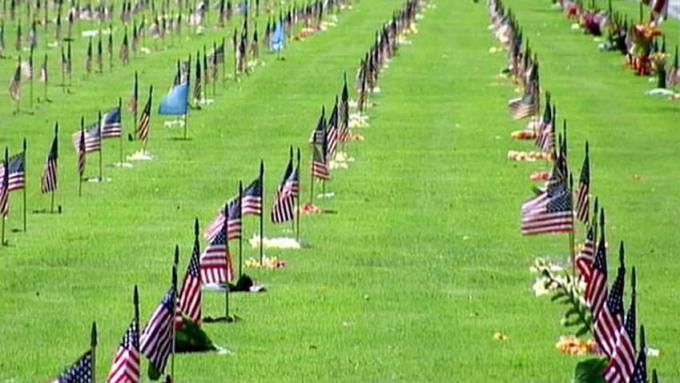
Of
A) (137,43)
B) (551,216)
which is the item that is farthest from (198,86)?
(551,216)

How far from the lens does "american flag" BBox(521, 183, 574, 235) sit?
80.2ft

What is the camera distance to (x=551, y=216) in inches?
969

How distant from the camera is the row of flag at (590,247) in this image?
Result: 52.2 ft

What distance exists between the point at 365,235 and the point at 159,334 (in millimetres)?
12389

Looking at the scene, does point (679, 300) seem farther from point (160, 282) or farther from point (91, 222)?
point (91, 222)

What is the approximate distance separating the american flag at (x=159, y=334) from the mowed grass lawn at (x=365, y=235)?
6.01 feet

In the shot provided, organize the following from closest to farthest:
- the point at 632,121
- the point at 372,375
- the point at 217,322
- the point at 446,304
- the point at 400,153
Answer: the point at 372,375 → the point at 217,322 → the point at 446,304 → the point at 400,153 → the point at 632,121

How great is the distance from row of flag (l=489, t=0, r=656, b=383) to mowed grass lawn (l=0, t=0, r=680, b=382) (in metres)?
0.73

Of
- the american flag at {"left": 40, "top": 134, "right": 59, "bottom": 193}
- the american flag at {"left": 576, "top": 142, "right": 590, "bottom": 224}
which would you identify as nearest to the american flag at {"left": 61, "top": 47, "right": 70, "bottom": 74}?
the american flag at {"left": 40, "top": 134, "right": 59, "bottom": 193}

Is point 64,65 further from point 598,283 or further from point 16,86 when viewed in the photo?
point 598,283

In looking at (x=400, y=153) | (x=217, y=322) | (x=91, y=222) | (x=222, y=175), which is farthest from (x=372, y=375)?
(x=400, y=153)

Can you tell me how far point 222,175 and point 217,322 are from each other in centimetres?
1420

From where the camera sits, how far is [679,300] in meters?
24.3

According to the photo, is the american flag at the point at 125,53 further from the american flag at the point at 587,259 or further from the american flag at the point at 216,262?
the american flag at the point at 216,262
